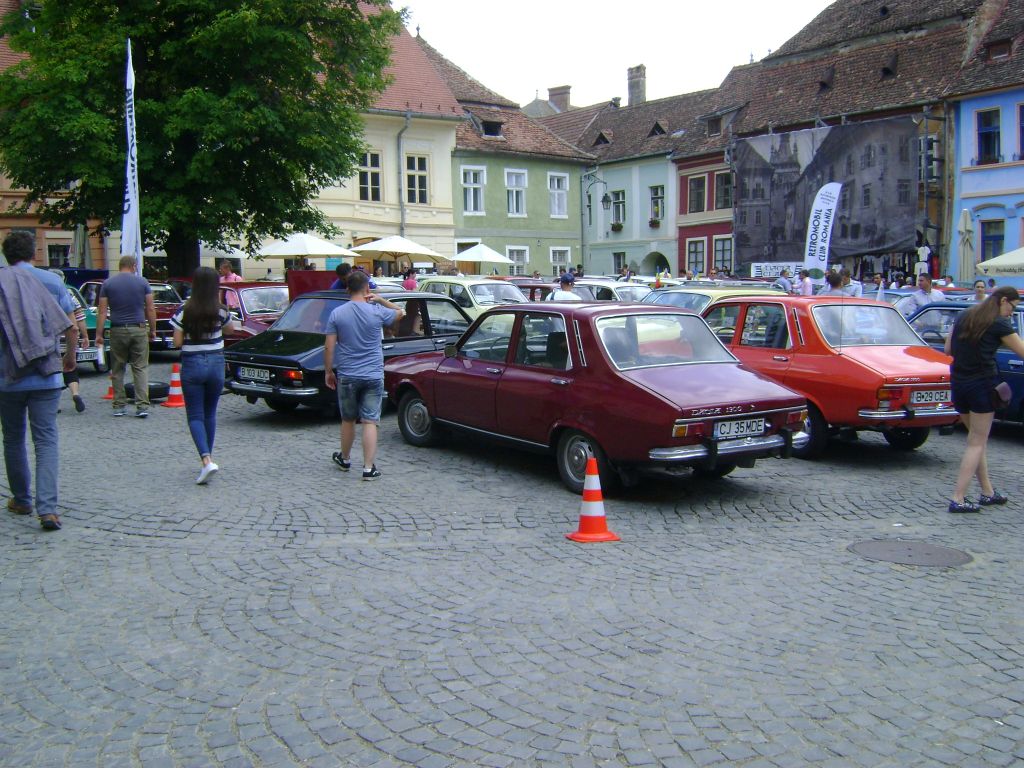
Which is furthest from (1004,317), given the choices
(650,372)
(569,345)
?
(569,345)

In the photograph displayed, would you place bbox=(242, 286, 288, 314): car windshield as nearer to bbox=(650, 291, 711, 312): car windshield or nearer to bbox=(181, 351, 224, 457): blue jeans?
bbox=(650, 291, 711, 312): car windshield

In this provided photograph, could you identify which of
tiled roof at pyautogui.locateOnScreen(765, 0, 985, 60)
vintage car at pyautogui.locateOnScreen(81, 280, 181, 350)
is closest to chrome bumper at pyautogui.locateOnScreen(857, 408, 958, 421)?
vintage car at pyautogui.locateOnScreen(81, 280, 181, 350)

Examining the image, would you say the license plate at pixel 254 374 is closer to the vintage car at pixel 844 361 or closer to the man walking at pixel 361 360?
the man walking at pixel 361 360

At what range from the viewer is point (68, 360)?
7555 millimetres

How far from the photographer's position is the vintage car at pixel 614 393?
7.83m

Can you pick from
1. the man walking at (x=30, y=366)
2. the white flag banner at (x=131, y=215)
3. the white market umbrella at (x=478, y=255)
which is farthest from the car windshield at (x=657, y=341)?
the white market umbrella at (x=478, y=255)

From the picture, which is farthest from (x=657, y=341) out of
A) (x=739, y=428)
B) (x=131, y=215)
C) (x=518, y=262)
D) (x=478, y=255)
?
(x=518, y=262)

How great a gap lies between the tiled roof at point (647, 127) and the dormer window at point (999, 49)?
15.6m

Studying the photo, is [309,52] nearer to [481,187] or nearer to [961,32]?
[481,187]

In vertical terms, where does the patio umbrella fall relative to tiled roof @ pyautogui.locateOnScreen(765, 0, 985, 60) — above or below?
below

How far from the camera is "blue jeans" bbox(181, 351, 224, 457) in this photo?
28.6 feet

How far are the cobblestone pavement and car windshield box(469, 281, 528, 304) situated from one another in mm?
9870

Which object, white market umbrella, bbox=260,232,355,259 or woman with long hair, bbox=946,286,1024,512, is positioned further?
white market umbrella, bbox=260,232,355,259

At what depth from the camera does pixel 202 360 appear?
28.7 feet
